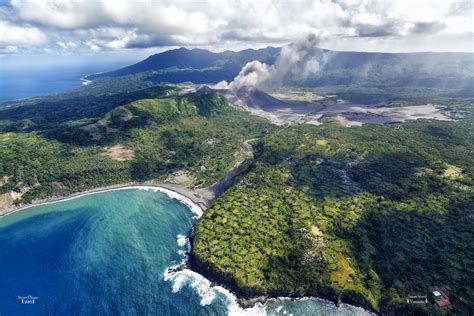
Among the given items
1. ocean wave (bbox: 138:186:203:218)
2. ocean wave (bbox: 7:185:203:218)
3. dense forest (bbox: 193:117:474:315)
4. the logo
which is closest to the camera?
dense forest (bbox: 193:117:474:315)

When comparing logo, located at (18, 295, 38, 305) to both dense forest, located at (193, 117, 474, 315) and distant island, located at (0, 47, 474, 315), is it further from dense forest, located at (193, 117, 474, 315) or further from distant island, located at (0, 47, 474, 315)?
dense forest, located at (193, 117, 474, 315)

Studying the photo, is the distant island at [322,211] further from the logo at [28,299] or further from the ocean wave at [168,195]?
the logo at [28,299]

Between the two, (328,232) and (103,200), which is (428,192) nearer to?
(328,232)

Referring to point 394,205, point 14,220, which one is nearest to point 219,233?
point 394,205

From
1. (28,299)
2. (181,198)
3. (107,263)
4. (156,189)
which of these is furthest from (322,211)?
(28,299)

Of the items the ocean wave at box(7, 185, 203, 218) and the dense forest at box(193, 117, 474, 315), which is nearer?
the dense forest at box(193, 117, 474, 315)

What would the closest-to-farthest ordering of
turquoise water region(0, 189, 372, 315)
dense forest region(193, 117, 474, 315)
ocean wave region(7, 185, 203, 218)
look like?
turquoise water region(0, 189, 372, 315)
dense forest region(193, 117, 474, 315)
ocean wave region(7, 185, 203, 218)

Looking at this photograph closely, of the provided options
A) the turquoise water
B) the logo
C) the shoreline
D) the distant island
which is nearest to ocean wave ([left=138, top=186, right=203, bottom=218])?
the shoreline
